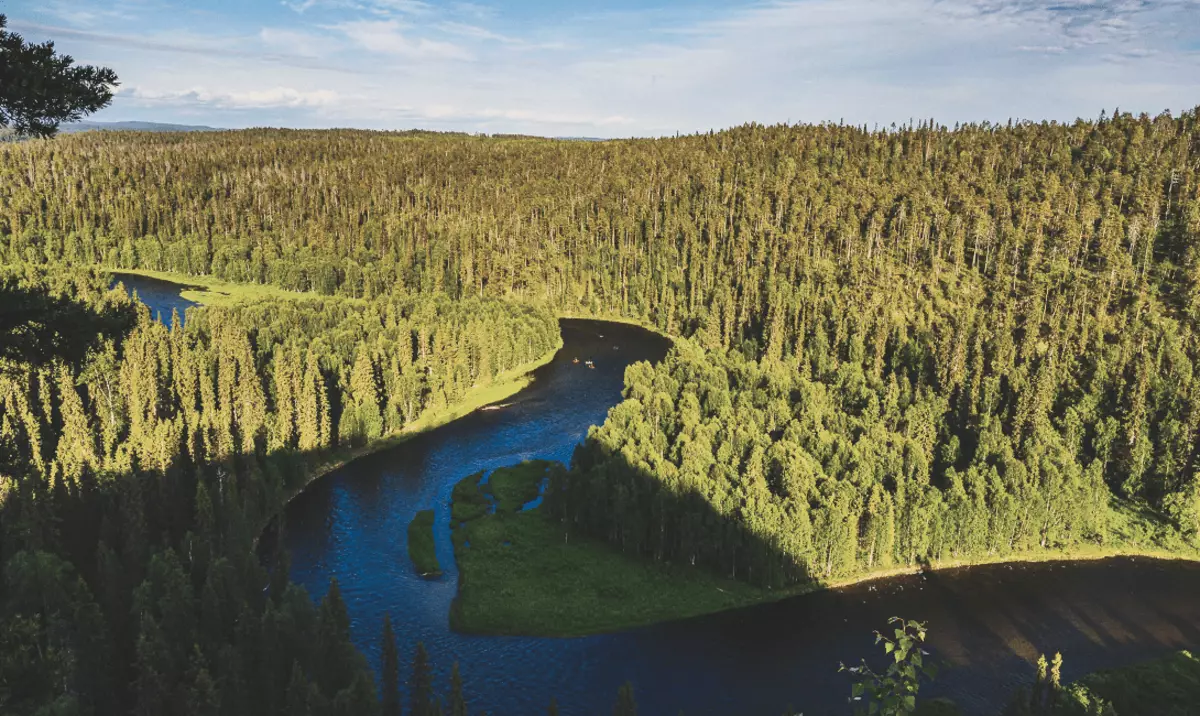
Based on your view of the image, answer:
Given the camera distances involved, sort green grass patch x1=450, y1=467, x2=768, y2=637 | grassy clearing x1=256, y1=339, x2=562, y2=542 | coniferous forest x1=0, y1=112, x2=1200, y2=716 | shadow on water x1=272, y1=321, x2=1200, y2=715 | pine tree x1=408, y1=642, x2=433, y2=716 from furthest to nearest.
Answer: grassy clearing x1=256, y1=339, x2=562, y2=542 < green grass patch x1=450, y1=467, x2=768, y2=637 < shadow on water x1=272, y1=321, x2=1200, y2=715 < coniferous forest x1=0, y1=112, x2=1200, y2=716 < pine tree x1=408, y1=642, x2=433, y2=716

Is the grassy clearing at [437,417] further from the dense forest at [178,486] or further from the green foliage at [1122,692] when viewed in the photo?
the green foliage at [1122,692]

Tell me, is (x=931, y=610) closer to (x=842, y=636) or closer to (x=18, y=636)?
(x=842, y=636)

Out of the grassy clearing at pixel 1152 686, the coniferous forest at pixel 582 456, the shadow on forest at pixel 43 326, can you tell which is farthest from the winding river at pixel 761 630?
the shadow on forest at pixel 43 326

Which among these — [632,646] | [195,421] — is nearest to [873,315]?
[632,646]

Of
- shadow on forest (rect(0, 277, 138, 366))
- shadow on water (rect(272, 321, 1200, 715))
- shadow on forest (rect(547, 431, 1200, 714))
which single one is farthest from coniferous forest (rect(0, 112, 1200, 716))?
shadow on water (rect(272, 321, 1200, 715))

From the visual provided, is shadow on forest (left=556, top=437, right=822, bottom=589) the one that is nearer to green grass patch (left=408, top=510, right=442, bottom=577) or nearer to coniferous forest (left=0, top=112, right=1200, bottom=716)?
coniferous forest (left=0, top=112, right=1200, bottom=716)

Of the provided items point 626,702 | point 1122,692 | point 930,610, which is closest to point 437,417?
point 930,610
